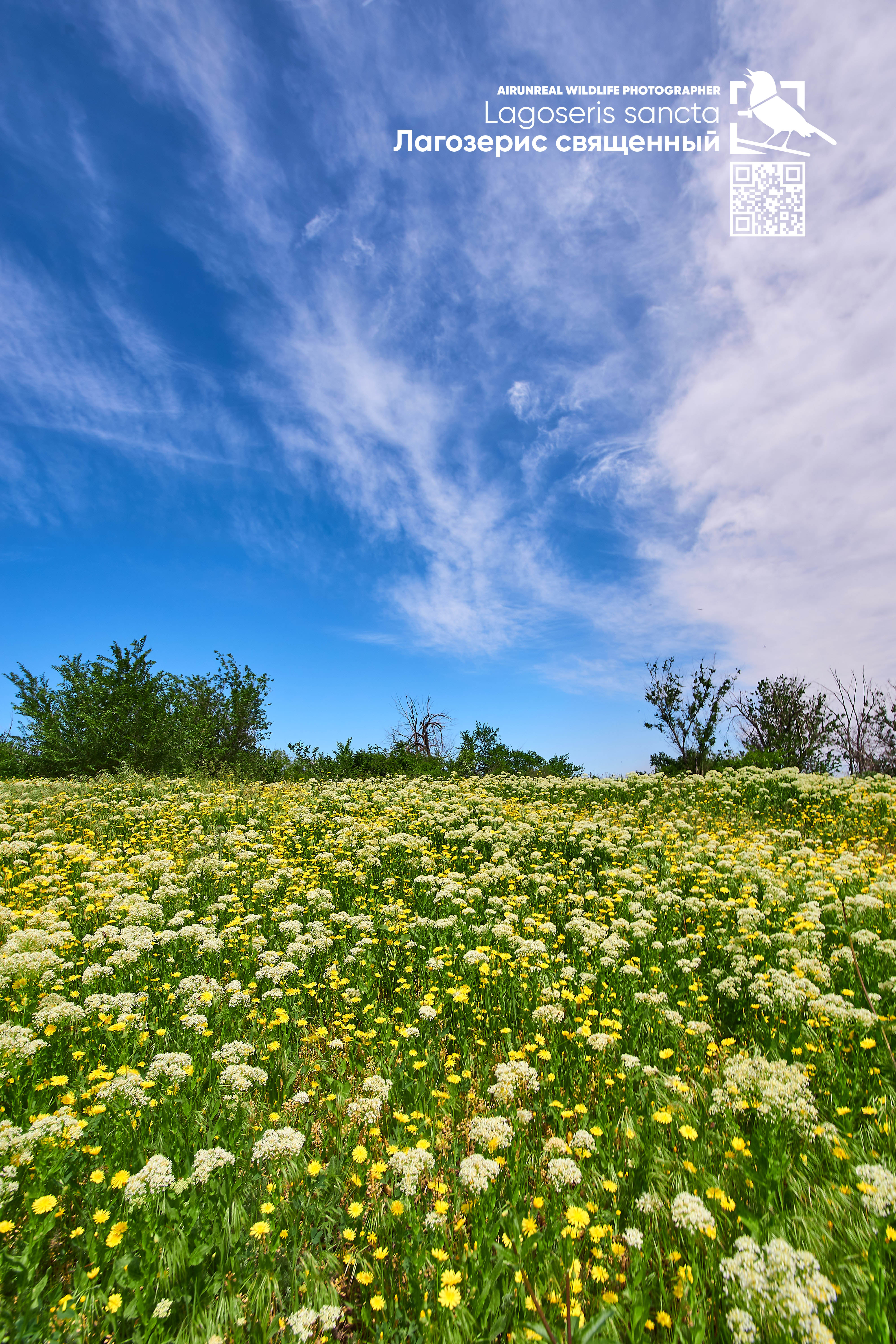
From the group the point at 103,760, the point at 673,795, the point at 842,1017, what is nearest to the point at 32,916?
the point at 842,1017

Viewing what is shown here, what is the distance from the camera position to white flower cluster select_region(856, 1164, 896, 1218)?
8.29ft

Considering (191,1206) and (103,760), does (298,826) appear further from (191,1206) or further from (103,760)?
(103,760)

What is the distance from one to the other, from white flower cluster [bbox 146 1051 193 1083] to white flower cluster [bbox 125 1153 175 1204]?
2.27ft

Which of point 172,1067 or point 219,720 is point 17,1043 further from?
point 219,720

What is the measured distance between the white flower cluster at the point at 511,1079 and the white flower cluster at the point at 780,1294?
1.42 metres

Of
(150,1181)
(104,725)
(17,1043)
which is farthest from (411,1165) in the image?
(104,725)

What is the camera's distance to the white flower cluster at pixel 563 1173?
9.27 feet

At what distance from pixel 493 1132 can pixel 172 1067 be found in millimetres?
2135

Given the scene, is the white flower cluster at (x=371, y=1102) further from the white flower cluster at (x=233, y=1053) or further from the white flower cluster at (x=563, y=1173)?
the white flower cluster at (x=563, y=1173)

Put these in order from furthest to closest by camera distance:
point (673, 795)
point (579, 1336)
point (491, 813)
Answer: point (673, 795) → point (491, 813) → point (579, 1336)

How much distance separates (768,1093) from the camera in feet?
10.8

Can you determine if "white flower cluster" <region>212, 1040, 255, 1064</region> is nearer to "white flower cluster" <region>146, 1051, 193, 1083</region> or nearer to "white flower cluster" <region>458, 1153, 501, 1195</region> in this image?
"white flower cluster" <region>146, 1051, 193, 1083</region>

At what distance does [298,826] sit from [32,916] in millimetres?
5330

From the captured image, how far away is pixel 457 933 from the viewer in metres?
6.32
